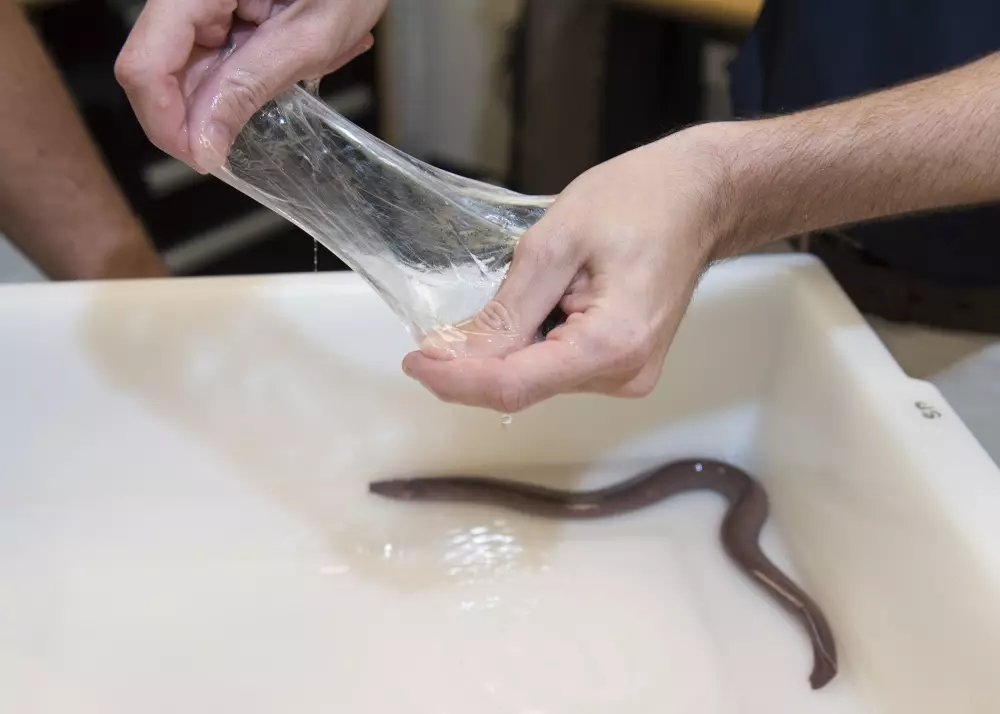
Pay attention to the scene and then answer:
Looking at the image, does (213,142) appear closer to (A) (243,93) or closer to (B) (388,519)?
(A) (243,93)

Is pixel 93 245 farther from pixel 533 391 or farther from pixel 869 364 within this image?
pixel 869 364

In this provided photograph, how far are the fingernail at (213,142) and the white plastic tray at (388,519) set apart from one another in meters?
0.23

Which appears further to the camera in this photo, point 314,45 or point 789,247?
point 789,247

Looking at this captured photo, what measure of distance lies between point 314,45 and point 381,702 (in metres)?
0.47

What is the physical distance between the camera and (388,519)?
776mm

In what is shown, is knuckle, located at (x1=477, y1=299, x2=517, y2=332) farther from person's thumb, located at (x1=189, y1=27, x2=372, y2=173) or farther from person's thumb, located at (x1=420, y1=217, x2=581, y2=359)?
person's thumb, located at (x1=189, y1=27, x2=372, y2=173)

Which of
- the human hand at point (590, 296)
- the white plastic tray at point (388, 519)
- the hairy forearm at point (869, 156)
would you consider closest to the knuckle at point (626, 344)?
the human hand at point (590, 296)

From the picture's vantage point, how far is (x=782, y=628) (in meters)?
0.67

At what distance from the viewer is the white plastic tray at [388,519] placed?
0.64m

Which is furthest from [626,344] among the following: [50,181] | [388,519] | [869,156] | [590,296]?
[50,181]

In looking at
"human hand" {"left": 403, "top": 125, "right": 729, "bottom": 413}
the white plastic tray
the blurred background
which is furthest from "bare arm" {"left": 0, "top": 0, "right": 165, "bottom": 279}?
"human hand" {"left": 403, "top": 125, "right": 729, "bottom": 413}

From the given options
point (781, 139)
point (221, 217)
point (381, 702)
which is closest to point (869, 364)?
point (781, 139)

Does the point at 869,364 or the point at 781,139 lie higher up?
the point at 781,139

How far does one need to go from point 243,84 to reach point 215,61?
40 mm
